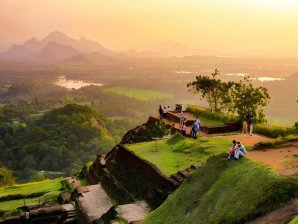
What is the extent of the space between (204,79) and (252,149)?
50.1ft

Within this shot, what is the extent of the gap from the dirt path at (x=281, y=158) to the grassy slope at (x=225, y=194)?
80 cm

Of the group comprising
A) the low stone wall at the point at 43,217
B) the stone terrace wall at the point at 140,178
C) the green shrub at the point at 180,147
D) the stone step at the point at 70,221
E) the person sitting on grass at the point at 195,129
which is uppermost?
the person sitting on grass at the point at 195,129

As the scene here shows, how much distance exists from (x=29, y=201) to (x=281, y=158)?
1699 cm

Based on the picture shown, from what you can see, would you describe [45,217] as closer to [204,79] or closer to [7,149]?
[204,79]

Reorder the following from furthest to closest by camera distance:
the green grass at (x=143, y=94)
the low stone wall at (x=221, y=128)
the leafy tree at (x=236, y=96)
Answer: the green grass at (x=143, y=94) < the leafy tree at (x=236, y=96) < the low stone wall at (x=221, y=128)

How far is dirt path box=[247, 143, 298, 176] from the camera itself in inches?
461

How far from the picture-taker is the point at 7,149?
2781 inches

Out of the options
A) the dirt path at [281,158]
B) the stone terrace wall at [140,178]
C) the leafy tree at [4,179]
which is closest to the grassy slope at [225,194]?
the dirt path at [281,158]

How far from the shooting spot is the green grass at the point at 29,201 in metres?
23.5

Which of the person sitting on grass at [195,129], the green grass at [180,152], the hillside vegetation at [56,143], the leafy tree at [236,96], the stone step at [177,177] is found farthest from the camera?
the hillside vegetation at [56,143]

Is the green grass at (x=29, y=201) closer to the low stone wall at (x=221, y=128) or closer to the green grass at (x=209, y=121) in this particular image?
the low stone wall at (x=221, y=128)

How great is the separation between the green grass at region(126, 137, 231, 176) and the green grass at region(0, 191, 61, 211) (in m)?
7.36

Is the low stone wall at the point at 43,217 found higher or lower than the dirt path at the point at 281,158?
lower

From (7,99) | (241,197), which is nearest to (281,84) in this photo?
(241,197)
